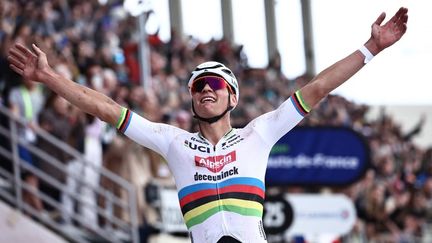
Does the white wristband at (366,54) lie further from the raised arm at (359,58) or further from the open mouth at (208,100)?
the open mouth at (208,100)

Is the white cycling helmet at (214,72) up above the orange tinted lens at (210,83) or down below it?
above

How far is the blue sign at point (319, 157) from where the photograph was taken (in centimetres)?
1677

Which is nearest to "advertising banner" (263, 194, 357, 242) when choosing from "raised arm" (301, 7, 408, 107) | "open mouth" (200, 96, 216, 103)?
"open mouth" (200, 96, 216, 103)

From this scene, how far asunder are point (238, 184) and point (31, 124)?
7055 mm

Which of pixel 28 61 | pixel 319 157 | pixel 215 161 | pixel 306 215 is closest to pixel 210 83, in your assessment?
pixel 215 161

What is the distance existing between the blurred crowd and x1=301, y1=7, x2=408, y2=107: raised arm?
7206 mm

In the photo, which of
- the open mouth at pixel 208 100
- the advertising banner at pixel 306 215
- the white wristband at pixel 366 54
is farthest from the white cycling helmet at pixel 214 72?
the advertising banner at pixel 306 215

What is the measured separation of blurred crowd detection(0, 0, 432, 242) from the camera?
50.3 feet

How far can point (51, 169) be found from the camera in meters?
15.2

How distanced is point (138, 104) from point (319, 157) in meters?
2.53

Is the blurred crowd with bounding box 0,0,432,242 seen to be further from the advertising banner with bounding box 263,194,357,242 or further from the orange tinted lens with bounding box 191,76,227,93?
the orange tinted lens with bounding box 191,76,227,93

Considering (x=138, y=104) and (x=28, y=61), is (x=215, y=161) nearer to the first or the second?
(x=28, y=61)

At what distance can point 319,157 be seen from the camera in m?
16.8

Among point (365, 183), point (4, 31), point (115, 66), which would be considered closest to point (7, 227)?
point (4, 31)
